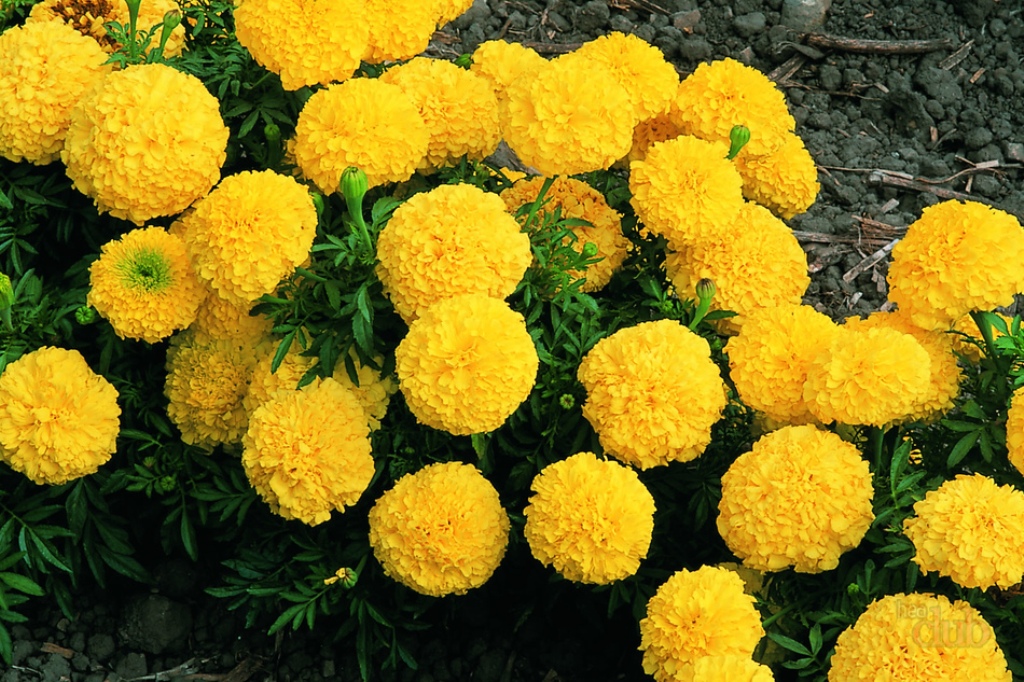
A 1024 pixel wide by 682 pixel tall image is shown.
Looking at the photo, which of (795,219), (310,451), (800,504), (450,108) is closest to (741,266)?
(800,504)

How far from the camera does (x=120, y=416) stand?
3.23 meters

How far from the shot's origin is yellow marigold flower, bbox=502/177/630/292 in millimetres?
3123

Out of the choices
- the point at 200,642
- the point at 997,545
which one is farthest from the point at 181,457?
the point at 997,545

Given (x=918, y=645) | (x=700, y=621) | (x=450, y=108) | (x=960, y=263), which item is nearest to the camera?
(x=918, y=645)

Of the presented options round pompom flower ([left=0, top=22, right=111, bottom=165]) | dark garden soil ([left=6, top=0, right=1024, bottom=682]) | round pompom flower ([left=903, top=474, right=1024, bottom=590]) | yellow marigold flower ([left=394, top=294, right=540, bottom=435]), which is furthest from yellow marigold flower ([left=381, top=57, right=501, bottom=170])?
round pompom flower ([left=903, top=474, right=1024, bottom=590])

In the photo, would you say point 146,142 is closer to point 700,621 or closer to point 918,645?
point 700,621

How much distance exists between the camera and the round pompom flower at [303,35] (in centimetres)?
285

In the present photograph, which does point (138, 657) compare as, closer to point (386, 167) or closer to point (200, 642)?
point (200, 642)

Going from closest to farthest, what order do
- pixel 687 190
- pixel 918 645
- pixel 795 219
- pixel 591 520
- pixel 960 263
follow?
pixel 918 645 → pixel 591 520 → pixel 960 263 → pixel 687 190 → pixel 795 219

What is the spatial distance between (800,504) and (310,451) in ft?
3.69

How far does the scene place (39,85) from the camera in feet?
9.86

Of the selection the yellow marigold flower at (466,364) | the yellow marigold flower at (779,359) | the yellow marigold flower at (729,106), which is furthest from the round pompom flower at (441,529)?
the yellow marigold flower at (729,106)

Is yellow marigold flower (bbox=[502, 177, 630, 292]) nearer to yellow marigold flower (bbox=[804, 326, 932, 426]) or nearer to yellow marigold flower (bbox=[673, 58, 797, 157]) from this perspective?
yellow marigold flower (bbox=[673, 58, 797, 157])

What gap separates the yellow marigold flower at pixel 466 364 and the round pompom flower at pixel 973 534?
0.91 meters
